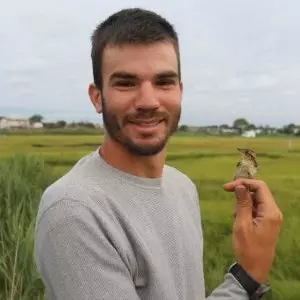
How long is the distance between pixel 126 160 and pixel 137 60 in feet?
0.84

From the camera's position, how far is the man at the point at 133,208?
1.32 m

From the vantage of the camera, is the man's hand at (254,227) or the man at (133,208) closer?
the man at (133,208)

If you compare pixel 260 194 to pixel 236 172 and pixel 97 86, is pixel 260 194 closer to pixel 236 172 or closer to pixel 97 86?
pixel 236 172

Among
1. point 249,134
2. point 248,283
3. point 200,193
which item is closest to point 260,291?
point 248,283

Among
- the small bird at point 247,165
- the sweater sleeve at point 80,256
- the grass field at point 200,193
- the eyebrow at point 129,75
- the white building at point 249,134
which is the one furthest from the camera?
the white building at point 249,134

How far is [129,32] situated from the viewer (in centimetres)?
145

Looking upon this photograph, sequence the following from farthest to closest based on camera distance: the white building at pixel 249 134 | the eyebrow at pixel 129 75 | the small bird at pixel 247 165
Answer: the white building at pixel 249 134 < the small bird at pixel 247 165 < the eyebrow at pixel 129 75

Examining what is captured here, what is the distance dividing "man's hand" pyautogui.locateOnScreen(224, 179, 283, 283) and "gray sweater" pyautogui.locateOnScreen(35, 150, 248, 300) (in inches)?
2.8

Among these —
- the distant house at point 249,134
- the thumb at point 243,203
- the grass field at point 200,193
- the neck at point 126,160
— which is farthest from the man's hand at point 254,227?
the distant house at point 249,134

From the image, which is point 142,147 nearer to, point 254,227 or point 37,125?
point 254,227

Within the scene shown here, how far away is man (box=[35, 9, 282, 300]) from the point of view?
4.32 feet

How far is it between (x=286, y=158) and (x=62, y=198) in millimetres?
14210

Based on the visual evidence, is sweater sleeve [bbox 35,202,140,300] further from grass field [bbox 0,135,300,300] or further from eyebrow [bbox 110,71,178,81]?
grass field [bbox 0,135,300,300]

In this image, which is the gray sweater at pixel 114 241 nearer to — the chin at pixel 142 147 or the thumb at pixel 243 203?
the chin at pixel 142 147
